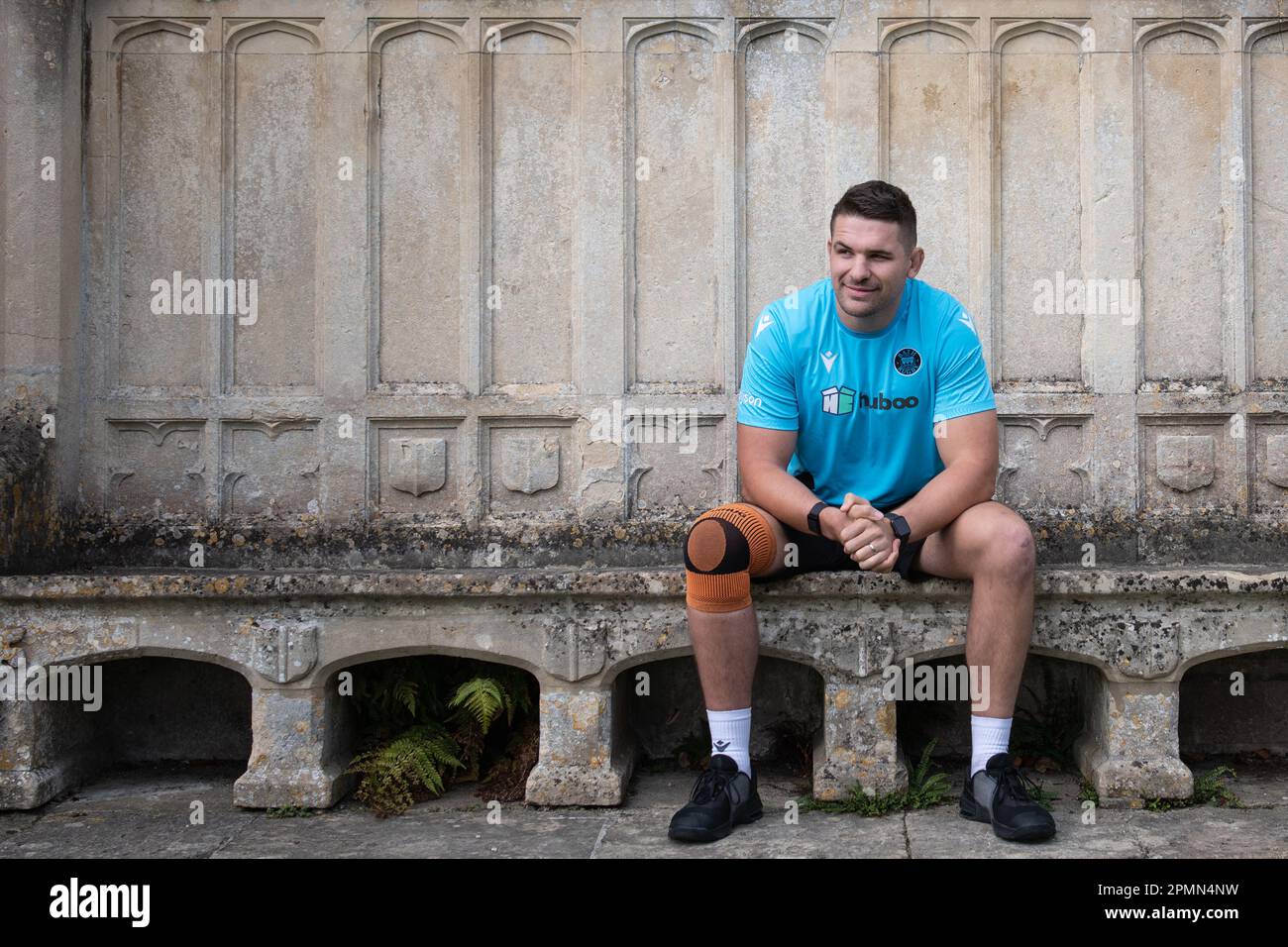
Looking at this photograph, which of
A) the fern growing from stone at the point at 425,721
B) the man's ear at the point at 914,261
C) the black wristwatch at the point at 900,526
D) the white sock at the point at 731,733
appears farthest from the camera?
the fern growing from stone at the point at 425,721

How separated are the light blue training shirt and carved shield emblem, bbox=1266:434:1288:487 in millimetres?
1691

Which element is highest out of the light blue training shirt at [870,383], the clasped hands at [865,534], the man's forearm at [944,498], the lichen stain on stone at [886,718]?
the light blue training shirt at [870,383]

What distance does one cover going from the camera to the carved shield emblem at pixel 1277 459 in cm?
473

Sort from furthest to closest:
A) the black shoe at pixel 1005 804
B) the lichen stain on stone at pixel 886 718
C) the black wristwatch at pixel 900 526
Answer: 1. the lichen stain on stone at pixel 886 718
2. the black wristwatch at pixel 900 526
3. the black shoe at pixel 1005 804

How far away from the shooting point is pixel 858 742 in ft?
13.1

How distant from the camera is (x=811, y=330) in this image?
3.92 metres

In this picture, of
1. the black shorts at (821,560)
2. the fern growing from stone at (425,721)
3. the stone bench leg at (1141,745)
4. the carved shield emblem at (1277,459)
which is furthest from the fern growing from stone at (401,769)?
the carved shield emblem at (1277,459)

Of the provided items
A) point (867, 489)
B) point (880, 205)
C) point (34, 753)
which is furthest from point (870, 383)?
point (34, 753)

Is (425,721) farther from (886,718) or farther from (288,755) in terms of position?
(886,718)

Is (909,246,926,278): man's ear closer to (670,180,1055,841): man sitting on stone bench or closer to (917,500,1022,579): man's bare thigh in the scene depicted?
(670,180,1055,841): man sitting on stone bench

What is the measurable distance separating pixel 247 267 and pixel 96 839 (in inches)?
92.0

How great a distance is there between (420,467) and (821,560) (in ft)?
5.89

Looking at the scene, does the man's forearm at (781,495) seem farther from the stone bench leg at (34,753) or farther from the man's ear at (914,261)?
the stone bench leg at (34,753)

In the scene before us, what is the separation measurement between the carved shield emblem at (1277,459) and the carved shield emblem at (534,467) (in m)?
2.93
